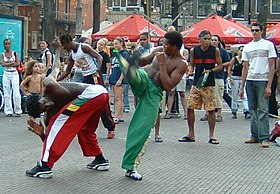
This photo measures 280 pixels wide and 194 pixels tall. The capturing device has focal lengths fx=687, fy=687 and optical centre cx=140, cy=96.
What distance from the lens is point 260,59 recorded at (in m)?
11.3

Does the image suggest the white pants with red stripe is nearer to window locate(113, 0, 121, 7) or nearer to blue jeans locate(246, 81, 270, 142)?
blue jeans locate(246, 81, 270, 142)

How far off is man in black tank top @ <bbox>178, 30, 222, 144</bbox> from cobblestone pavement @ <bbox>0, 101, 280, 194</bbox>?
1.14 ft

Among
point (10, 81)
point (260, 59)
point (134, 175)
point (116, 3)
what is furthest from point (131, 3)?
point (134, 175)

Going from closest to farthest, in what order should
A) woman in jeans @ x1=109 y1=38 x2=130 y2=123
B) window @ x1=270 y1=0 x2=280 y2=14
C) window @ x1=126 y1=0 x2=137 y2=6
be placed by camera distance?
woman in jeans @ x1=109 y1=38 x2=130 y2=123
window @ x1=270 y1=0 x2=280 y2=14
window @ x1=126 y1=0 x2=137 y2=6

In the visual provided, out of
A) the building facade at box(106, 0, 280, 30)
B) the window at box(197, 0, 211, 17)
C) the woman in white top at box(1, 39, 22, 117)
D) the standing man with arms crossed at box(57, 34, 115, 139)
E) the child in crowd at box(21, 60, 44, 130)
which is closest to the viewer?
the standing man with arms crossed at box(57, 34, 115, 139)

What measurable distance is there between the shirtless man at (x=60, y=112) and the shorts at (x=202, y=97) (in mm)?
3284

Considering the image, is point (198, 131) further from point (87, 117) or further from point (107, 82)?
point (87, 117)

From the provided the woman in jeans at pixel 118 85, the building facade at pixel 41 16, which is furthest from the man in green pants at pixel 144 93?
the building facade at pixel 41 16

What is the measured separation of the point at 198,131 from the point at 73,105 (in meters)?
5.32

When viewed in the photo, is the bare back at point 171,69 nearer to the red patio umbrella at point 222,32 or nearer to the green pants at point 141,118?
the green pants at point 141,118

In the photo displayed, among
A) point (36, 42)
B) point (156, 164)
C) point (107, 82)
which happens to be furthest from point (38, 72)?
point (36, 42)

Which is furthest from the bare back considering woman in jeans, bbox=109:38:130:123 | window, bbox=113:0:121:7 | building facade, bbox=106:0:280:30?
window, bbox=113:0:121:7

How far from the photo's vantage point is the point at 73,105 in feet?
27.3

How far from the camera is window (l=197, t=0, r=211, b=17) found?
56.4 m
